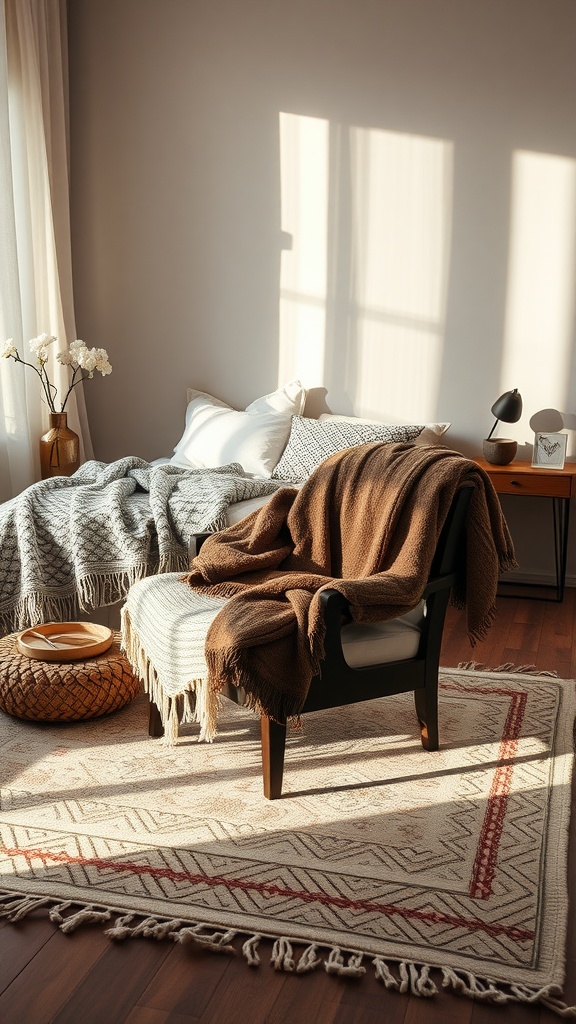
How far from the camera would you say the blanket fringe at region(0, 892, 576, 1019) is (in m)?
1.74

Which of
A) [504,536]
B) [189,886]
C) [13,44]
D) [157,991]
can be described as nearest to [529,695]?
[504,536]

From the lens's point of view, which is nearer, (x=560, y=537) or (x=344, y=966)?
(x=344, y=966)

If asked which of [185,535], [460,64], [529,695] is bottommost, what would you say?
[529,695]

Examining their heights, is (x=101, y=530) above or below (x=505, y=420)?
below

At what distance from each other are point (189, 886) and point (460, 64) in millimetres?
3924

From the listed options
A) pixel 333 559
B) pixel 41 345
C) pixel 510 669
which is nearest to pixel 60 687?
pixel 333 559

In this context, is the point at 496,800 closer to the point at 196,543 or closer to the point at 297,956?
the point at 297,956

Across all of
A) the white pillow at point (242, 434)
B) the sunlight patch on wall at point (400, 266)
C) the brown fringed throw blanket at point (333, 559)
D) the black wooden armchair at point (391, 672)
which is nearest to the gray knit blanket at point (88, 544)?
the brown fringed throw blanket at point (333, 559)

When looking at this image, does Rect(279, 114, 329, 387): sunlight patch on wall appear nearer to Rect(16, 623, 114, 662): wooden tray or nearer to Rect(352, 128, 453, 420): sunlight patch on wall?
Rect(352, 128, 453, 420): sunlight patch on wall

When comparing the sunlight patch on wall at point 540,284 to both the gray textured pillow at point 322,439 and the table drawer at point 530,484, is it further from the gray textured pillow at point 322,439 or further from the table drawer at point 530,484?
the gray textured pillow at point 322,439

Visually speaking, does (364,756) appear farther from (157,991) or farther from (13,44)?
(13,44)

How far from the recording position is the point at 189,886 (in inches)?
80.4

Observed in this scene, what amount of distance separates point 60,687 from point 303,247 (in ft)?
9.45

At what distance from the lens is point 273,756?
2420mm
